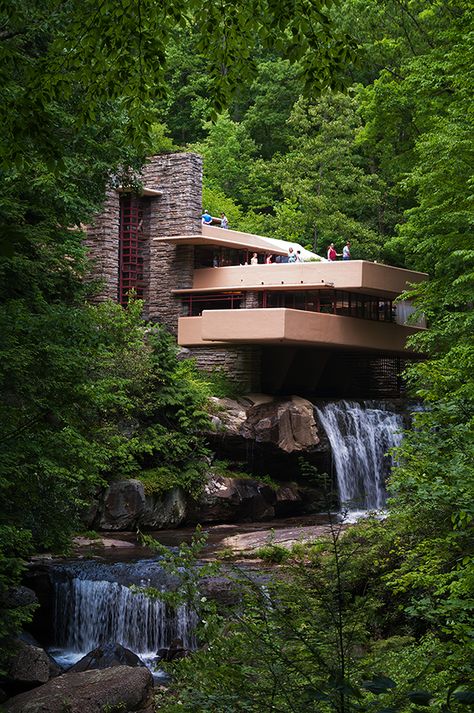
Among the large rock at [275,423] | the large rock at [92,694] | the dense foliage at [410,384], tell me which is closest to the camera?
the dense foliage at [410,384]

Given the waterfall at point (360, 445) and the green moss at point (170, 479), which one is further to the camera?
the waterfall at point (360, 445)

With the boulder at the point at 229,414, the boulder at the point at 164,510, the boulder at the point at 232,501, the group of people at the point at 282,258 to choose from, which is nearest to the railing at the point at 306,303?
the group of people at the point at 282,258

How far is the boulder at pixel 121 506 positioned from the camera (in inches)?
866

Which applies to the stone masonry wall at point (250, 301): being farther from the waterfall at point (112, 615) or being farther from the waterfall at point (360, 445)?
the waterfall at point (112, 615)

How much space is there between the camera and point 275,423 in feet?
85.7

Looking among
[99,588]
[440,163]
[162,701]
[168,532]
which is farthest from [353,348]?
[162,701]

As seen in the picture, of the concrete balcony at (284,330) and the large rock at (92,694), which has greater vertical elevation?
the concrete balcony at (284,330)

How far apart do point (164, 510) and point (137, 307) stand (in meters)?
5.94

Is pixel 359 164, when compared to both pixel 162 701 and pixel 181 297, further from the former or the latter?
pixel 162 701

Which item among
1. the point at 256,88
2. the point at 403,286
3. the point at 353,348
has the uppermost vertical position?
→ the point at 256,88

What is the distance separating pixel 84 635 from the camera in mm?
16453

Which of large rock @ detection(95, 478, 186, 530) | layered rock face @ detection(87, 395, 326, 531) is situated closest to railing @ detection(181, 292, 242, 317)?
layered rock face @ detection(87, 395, 326, 531)

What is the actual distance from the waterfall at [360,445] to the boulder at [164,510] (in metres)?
4.62

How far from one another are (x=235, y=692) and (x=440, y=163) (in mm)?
14702
